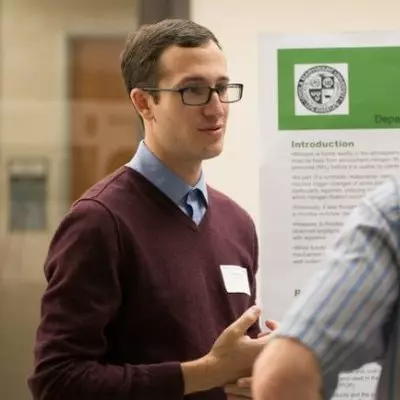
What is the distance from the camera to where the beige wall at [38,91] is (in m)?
2.43

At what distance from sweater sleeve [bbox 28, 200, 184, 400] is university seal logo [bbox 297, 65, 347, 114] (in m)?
0.95

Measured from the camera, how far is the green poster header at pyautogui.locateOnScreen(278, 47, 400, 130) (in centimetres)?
216

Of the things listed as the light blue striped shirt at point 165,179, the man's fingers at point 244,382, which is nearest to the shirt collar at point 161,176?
the light blue striped shirt at point 165,179

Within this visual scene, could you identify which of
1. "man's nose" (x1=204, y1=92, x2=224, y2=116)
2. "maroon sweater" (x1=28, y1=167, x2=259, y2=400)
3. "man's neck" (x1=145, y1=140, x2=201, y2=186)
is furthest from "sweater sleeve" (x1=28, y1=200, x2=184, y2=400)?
"man's nose" (x1=204, y1=92, x2=224, y2=116)

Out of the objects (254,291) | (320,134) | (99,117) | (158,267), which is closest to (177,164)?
(158,267)

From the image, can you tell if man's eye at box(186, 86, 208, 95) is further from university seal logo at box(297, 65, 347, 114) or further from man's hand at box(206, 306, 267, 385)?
university seal logo at box(297, 65, 347, 114)

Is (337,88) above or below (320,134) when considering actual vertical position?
above

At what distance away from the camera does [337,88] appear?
85.4 inches

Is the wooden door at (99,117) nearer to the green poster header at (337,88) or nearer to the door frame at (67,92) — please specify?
the door frame at (67,92)

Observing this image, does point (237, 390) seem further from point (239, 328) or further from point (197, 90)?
point (197, 90)

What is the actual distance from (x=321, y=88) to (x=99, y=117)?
2.46ft

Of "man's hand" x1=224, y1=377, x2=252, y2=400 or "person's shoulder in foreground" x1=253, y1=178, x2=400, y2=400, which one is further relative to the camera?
"man's hand" x1=224, y1=377, x2=252, y2=400

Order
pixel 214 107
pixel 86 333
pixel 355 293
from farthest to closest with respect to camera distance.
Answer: pixel 214 107 < pixel 86 333 < pixel 355 293

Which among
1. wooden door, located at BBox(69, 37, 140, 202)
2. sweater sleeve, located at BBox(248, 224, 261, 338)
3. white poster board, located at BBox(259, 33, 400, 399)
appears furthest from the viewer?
wooden door, located at BBox(69, 37, 140, 202)
